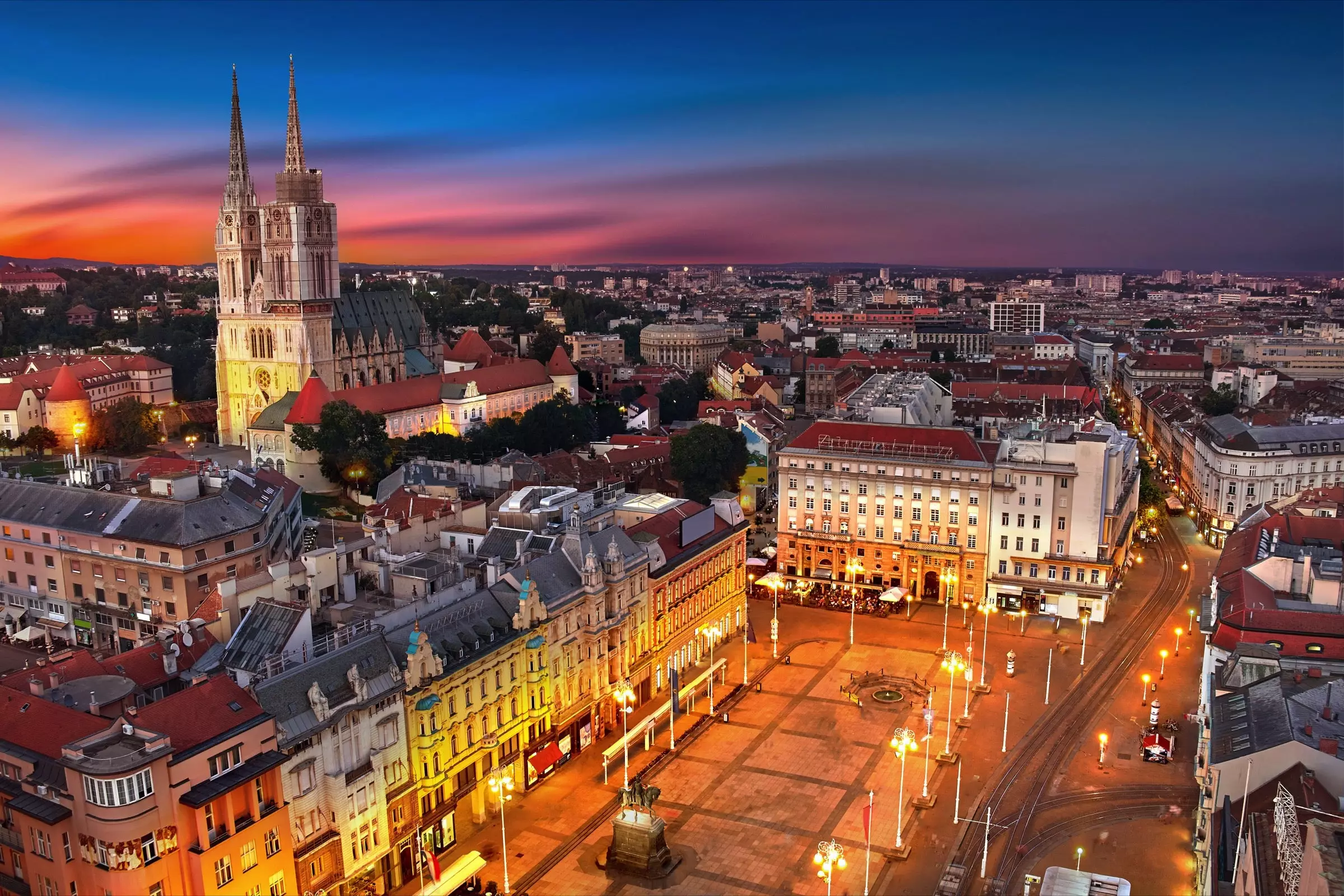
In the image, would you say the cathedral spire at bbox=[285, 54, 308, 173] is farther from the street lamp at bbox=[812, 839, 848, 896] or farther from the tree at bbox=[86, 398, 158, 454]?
the street lamp at bbox=[812, 839, 848, 896]

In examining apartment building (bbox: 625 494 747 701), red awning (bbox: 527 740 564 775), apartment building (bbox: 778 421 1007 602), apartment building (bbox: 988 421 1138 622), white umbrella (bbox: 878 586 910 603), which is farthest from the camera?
apartment building (bbox: 778 421 1007 602)

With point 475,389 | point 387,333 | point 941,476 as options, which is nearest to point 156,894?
point 941,476

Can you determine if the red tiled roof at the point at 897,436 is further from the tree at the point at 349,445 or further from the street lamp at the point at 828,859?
the tree at the point at 349,445

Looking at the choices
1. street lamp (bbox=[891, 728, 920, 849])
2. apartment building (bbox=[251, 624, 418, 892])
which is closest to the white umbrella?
street lamp (bbox=[891, 728, 920, 849])

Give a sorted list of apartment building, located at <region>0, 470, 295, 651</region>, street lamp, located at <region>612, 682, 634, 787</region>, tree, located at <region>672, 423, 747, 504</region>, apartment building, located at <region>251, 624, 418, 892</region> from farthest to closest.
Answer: tree, located at <region>672, 423, 747, 504</region>
apartment building, located at <region>0, 470, 295, 651</region>
street lamp, located at <region>612, 682, 634, 787</region>
apartment building, located at <region>251, 624, 418, 892</region>

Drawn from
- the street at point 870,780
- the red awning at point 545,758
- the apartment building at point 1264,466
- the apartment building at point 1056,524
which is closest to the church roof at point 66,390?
the street at point 870,780

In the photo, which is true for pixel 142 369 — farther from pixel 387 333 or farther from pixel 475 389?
pixel 475 389

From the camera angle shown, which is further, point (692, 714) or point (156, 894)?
point (692, 714)
